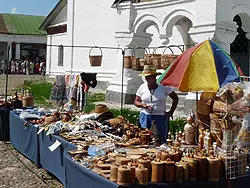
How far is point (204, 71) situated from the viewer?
4.91 metres

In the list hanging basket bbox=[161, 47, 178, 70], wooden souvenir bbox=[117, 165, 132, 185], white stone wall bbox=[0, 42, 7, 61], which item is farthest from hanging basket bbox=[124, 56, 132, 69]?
white stone wall bbox=[0, 42, 7, 61]

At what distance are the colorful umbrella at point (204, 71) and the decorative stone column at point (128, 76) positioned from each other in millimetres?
8281

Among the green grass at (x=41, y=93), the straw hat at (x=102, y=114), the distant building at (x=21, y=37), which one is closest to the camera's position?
the straw hat at (x=102, y=114)

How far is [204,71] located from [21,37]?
125 ft

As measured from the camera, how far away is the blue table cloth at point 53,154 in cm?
551

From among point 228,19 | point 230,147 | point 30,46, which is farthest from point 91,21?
point 30,46

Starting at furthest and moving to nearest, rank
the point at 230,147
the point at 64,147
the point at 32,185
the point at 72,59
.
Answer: the point at 72,59, the point at 32,185, the point at 64,147, the point at 230,147

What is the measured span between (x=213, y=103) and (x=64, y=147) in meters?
2.04

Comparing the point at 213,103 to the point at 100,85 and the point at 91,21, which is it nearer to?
the point at 100,85

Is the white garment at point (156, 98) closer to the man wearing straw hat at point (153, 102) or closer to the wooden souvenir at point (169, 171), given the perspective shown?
the man wearing straw hat at point (153, 102)

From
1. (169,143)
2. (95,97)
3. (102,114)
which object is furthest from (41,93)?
(169,143)

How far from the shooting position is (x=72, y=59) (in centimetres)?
2105

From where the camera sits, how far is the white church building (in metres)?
10.7

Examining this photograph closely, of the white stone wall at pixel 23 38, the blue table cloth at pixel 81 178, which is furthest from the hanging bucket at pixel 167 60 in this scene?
the white stone wall at pixel 23 38
